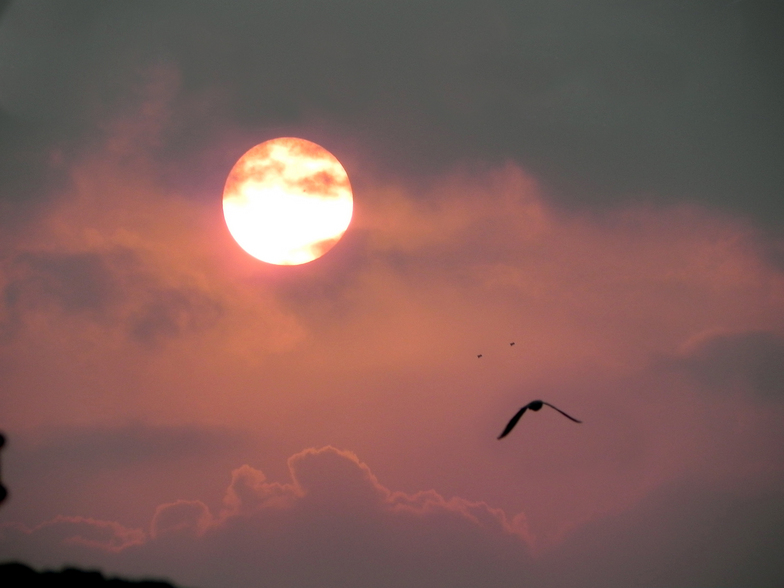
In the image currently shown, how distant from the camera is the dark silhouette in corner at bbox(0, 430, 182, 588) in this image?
69812mm

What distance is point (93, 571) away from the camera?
7906cm

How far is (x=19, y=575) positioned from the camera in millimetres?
71688

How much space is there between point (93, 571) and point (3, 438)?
29995 mm

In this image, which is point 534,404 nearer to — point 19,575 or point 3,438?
point 3,438

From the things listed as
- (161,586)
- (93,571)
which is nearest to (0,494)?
(93,571)

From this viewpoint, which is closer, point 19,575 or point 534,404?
point 534,404

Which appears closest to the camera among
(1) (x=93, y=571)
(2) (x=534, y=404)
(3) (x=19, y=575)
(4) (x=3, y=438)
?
(4) (x=3, y=438)

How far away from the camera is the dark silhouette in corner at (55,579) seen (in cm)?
6981

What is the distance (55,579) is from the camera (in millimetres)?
73312

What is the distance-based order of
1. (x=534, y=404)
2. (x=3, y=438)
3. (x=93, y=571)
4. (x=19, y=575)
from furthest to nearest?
(x=93, y=571) < (x=19, y=575) < (x=534, y=404) < (x=3, y=438)

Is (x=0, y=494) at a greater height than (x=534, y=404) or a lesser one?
lesser

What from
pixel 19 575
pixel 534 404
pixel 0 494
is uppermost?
pixel 534 404

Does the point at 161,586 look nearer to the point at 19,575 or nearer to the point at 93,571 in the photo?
the point at 93,571

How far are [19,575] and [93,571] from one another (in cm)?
937
